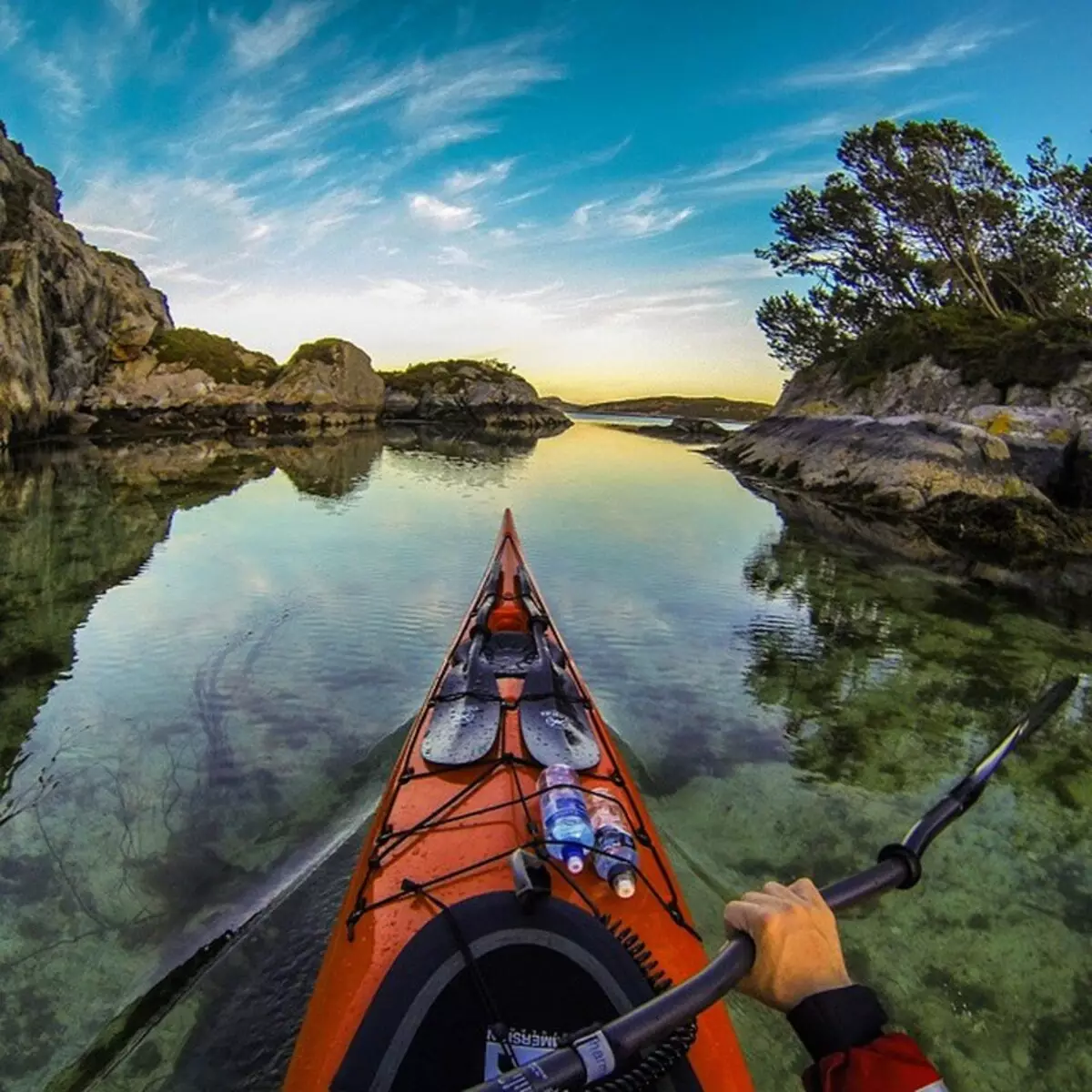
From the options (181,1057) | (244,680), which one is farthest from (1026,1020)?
(244,680)

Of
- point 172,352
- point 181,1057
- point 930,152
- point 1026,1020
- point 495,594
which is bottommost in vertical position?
point 1026,1020

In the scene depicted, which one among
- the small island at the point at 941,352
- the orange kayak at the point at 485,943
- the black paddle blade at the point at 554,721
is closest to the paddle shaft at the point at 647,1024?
the orange kayak at the point at 485,943

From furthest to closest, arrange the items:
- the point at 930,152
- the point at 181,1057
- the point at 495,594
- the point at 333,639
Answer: the point at 930,152, the point at 333,639, the point at 495,594, the point at 181,1057

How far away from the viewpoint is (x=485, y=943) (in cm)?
311

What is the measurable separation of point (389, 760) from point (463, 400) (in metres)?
79.2

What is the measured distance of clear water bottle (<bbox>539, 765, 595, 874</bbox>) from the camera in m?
3.80

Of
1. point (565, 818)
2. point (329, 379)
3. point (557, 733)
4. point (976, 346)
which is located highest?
point (329, 379)

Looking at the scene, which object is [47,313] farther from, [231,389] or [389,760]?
[389,760]

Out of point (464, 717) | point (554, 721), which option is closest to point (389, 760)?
point (464, 717)

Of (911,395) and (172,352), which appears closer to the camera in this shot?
(911,395)

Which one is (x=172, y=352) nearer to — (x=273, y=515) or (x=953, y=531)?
(x=273, y=515)

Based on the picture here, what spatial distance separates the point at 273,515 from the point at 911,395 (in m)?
28.1

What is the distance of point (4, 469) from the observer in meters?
25.2

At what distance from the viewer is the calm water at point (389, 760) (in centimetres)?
438
